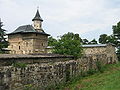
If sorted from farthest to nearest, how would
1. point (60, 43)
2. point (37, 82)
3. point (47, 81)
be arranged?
point (60, 43), point (47, 81), point (37, 82)

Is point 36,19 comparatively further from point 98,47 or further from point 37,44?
point 98,47

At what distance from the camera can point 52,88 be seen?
1458cm

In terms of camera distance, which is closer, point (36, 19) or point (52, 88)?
point (52, 88)

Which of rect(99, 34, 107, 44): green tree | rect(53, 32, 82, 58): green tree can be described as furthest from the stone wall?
rect(99, 34, 107, 44): green tree

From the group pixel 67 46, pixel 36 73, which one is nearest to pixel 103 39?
pixel 67 46

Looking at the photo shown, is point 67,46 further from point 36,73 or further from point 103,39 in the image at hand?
point 103,39

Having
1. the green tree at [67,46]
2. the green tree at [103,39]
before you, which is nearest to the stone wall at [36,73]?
the green tree at [67,46]

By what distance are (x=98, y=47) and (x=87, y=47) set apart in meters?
2.05

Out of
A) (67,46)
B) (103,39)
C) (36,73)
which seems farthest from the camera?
(103,39)

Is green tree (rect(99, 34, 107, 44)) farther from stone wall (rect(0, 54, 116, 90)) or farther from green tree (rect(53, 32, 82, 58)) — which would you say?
stone wall (rect(0, 54, 116, 90))

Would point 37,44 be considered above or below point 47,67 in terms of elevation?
above

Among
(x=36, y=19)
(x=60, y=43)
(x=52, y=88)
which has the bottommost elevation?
(x=52, y=88)

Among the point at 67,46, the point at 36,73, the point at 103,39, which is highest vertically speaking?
the point at 103,39

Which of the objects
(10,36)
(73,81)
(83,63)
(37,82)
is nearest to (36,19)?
(10,36)
